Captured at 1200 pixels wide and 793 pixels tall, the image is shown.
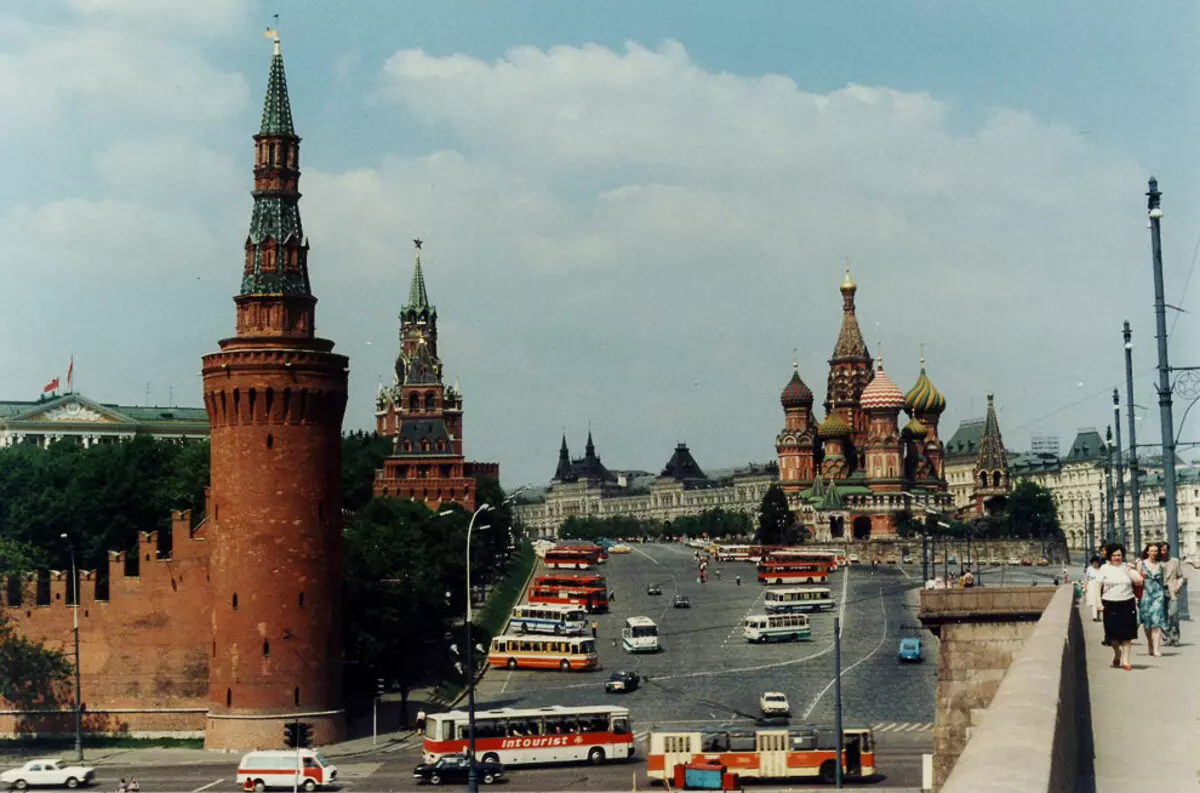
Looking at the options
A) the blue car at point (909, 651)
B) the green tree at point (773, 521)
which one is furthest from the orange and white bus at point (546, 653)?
the green tree at point (773, 521)

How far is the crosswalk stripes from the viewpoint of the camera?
216 ft

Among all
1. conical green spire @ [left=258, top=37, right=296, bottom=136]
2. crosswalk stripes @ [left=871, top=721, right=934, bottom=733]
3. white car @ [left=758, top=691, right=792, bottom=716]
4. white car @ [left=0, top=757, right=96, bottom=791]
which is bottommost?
crosswalk stripes @ [left=871, top=721, right=934, bottom=733]

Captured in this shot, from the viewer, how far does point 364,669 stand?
74.9 m

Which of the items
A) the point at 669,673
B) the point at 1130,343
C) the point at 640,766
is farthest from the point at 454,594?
the point at 1130,343

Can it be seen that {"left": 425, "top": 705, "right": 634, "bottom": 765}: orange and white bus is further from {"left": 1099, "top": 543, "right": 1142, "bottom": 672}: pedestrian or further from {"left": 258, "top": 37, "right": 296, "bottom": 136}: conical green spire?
{"left": 1099, "top": 543, "right": 1142, "bottom": 672}: pedestrian

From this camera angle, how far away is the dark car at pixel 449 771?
56.0 metres

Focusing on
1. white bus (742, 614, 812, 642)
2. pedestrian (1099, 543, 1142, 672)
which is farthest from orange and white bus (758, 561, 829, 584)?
pedestrian (1099, 543, 1142, 672)

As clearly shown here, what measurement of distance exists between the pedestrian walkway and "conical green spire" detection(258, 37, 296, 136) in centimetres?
5138

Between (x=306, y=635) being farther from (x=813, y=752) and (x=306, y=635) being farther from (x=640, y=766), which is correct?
(x=813, y=752)

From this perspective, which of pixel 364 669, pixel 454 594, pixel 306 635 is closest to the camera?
pixel 306 635

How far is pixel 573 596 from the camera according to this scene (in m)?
113

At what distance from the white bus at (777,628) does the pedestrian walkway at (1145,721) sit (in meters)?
68.4

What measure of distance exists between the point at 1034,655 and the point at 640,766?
4442 centimetres

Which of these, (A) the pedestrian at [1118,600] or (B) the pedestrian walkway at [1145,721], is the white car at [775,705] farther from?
(A) the pedestrian at [1118,600]
